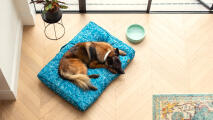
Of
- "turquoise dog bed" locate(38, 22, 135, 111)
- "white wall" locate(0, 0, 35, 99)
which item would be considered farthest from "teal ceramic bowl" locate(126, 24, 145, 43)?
"white wall" locate(0, 0, 35, 99)

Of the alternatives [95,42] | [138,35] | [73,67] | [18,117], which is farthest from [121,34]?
[18,117]

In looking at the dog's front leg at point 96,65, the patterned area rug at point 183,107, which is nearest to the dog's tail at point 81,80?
the dog's front leg at point 96,65

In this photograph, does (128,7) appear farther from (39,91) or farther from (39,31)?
(39,91)

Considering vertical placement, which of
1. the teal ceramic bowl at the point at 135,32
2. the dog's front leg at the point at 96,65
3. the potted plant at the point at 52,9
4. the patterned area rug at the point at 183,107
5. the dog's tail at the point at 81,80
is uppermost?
the potted plant at the point at 52,9

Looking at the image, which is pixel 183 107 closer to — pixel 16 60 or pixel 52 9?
pixel 52 9

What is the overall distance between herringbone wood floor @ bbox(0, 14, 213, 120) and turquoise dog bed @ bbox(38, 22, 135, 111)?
12 centimetres

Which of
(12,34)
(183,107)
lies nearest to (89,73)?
(12,34)

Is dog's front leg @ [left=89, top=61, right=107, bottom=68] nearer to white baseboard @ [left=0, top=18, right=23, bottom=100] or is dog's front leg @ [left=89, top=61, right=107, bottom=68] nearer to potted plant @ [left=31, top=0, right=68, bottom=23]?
potted plant @ [left=31, top=0, right=68, bottom=23]

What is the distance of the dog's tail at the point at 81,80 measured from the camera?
148 inches

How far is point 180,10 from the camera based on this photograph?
4559 millimetres

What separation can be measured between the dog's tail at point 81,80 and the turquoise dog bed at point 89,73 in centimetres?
5

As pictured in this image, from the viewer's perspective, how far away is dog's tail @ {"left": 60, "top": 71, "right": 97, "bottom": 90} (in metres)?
3.77

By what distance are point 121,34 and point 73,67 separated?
0.87m

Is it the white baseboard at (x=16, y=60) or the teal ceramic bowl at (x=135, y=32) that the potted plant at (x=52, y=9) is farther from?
the teal ceramic bowl at (x=135, y=32)
